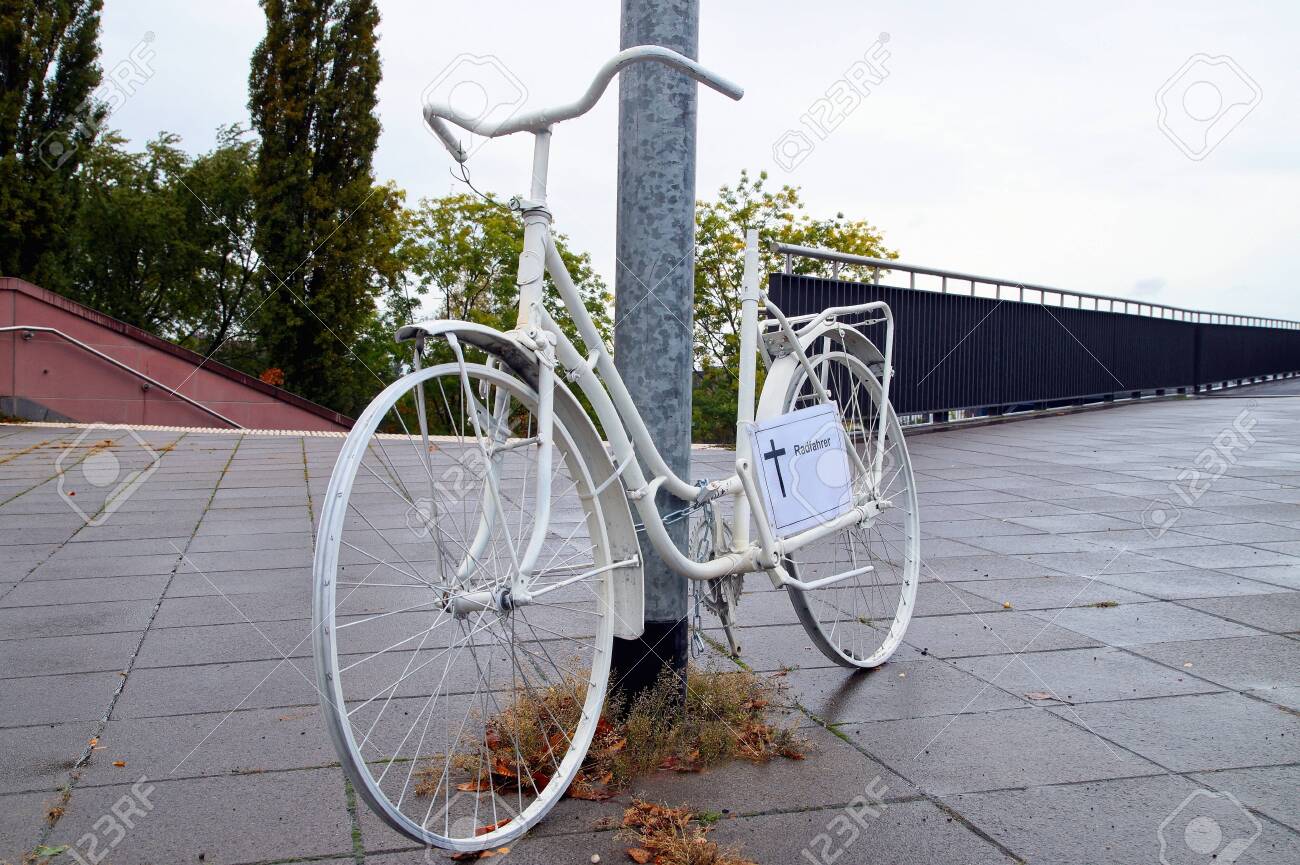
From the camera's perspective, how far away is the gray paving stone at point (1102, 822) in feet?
8.02

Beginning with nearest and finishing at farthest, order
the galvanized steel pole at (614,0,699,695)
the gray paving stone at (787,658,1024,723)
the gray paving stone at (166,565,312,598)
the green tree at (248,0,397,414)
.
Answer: the galvanized steel pole at (614,0,699,695) → the gray paving stone at (787,658,1024,723) → the gray paving stone at (166,565,312,598) → the green tree at (248,0,397,414)

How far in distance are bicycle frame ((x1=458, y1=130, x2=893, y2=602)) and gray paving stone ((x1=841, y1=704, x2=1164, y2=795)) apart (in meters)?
0.51

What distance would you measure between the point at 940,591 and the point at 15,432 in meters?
12.0

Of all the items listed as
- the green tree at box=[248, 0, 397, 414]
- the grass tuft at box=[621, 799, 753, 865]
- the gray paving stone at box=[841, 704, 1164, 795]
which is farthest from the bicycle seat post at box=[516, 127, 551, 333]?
the green tree at box=[248, 0, 397, 414]

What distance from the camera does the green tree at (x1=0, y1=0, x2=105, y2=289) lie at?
62.2 feet

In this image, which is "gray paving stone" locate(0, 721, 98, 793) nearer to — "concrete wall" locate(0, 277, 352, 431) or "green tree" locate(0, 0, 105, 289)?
"concrete wall" locate(0, 277, 352, 431)

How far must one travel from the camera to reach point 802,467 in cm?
343

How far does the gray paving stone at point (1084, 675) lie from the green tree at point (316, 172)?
60.4 ft

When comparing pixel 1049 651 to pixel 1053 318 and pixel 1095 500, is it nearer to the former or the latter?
pixel 1095 500

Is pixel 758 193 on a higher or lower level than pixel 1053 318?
higher

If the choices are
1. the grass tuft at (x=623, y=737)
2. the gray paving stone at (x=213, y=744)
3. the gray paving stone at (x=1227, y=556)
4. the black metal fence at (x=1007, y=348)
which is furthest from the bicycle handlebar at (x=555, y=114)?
the black metal fence at (x=1007, y=348)

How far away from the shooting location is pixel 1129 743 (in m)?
3.10

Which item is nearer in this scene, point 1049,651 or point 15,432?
point 1049,651

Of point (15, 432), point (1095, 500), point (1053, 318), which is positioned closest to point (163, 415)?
point (15, 432)
